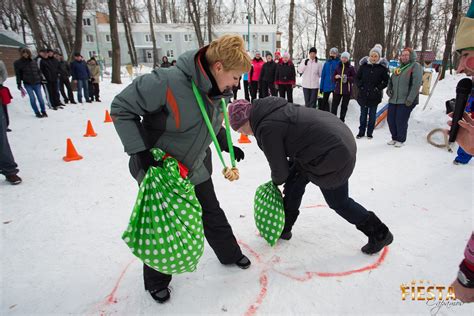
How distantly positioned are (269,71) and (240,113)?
7716 millimetres

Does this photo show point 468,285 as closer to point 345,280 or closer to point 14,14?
point 345,280

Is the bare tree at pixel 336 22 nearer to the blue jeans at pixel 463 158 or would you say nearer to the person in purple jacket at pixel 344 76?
the person in purple jacket at pixel 344 76

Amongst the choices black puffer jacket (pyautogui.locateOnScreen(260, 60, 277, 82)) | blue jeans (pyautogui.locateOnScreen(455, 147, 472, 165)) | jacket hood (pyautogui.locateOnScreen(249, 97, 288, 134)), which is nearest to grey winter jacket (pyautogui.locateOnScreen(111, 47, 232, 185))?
jacket hood (pyautogui.locateOnScreen(249, 97, 288, 134))

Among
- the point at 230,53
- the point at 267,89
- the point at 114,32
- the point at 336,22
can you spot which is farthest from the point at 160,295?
the point at 114,32

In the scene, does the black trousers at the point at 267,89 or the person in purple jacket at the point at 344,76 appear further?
the black trousers at the point at 267,89

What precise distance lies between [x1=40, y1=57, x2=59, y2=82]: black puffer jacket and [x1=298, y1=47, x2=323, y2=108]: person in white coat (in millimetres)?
7392

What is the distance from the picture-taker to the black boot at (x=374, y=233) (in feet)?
7.95

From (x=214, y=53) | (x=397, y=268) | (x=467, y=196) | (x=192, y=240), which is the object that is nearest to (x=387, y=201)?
(x=467, y=196)

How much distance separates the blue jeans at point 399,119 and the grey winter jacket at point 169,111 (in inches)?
189

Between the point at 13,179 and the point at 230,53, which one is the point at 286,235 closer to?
the point at 230,53

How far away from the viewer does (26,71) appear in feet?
25.4

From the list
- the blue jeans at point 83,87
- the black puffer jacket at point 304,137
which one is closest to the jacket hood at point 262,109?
the black puffer jacket at point 304,137

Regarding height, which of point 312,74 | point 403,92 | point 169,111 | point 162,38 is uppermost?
point 162,38

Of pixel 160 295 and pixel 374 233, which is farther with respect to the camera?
pixel 374 233
